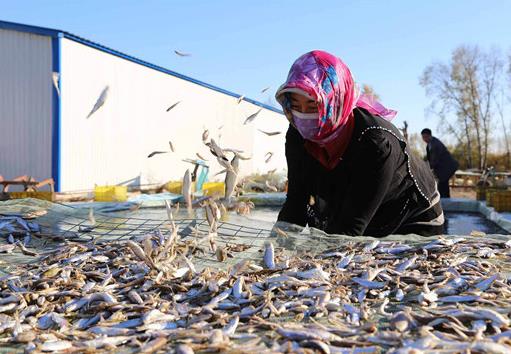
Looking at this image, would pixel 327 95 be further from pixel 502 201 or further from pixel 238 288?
pixel 502 201

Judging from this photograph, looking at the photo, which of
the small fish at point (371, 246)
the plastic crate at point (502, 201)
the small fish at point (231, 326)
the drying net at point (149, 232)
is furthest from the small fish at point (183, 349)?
the plastic crate at point (502, 201)

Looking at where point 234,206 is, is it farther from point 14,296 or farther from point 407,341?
point 407,341

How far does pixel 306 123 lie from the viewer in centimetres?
261

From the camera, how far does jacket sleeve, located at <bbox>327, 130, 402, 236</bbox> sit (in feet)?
8.23

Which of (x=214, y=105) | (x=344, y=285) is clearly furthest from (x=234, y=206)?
(x=214, y=105)

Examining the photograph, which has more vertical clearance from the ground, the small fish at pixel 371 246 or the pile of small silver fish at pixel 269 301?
the small fish at pixel 371 246

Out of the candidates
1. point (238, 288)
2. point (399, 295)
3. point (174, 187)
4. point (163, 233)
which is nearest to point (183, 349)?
point (238, 288)

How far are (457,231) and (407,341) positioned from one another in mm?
6645

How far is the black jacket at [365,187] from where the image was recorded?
2521 millimetres

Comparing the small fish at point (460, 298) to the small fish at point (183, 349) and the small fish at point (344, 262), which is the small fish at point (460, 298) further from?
the small fish at point (183, 349)

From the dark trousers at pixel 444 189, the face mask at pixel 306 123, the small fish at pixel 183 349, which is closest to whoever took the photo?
the small fish at pixel 183 349

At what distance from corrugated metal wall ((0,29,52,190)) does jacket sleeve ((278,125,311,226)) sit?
9513 mm

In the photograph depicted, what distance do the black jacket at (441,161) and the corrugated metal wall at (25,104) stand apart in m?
7.77

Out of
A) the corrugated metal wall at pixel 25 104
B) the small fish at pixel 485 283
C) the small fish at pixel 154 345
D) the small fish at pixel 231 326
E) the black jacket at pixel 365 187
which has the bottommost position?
the small fish at pixel 154 345
